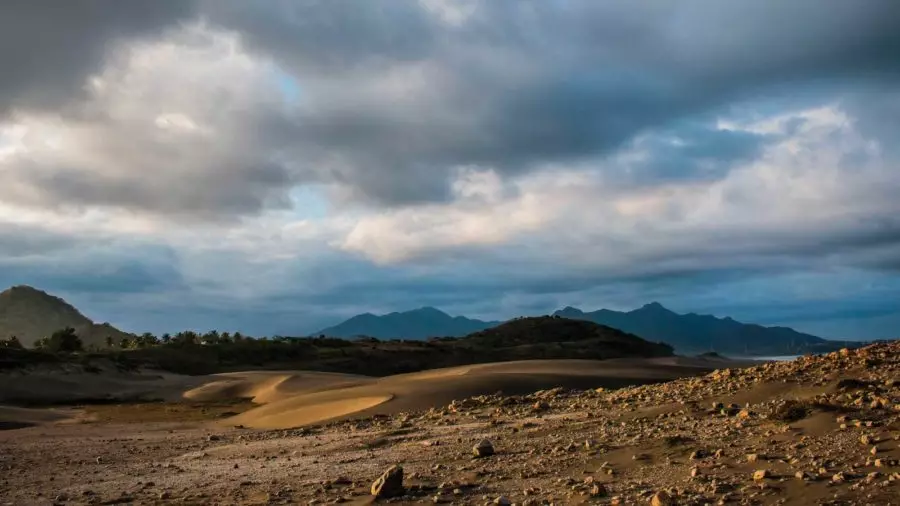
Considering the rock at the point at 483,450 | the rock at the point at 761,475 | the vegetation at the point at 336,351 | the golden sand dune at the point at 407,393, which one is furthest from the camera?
the vegetation at the point at 336,351

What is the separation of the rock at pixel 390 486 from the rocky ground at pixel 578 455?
16 mm

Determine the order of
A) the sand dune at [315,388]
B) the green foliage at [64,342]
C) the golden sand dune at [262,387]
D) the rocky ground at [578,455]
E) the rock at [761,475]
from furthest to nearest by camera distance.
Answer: the green foliage at [64,342], the golden sand dune at [262,387], the sand dune at [315,388], the rocky ground at [578,455], the rock at [761,475]

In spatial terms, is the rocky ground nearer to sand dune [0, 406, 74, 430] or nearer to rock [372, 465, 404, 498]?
rock [372, 465, 404, 498]

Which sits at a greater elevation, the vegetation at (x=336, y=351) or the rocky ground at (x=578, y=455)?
the vegetation at (x=336, y=351)

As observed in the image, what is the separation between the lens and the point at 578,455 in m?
10.1

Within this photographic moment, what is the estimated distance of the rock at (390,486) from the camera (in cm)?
872

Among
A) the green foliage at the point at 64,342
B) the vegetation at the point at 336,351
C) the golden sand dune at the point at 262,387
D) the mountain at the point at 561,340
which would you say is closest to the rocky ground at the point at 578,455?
the golden sand dune at the point at 262,387

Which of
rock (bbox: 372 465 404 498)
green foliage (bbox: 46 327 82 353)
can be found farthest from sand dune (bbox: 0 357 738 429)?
green foliage (bbox: 46 327 82 353)

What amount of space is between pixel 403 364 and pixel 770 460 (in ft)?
206

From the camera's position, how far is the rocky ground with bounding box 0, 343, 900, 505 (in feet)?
26.1

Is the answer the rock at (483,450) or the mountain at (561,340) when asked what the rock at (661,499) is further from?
the mountain at (561,340)

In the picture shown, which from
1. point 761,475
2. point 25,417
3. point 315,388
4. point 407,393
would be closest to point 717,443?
point 761,475

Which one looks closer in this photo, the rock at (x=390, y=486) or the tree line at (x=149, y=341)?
the rock at (x=390, y=486)

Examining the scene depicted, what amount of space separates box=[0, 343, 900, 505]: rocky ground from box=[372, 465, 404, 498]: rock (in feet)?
0.05
